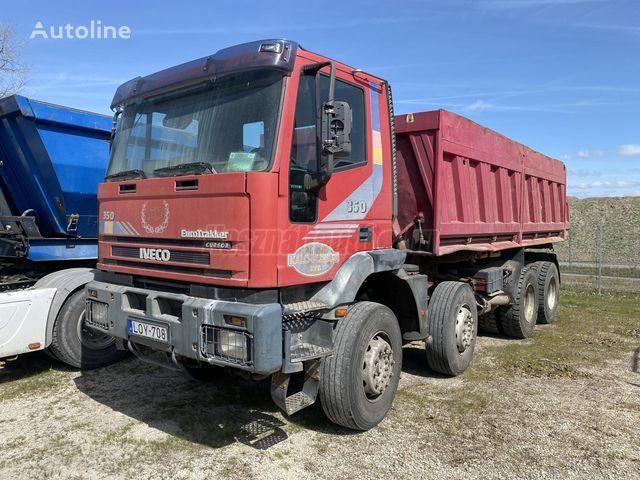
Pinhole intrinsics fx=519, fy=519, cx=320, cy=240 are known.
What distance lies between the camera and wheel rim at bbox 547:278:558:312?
959 cm

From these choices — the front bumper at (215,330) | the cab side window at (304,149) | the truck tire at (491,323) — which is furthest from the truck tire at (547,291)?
the front bumper at (215,330)

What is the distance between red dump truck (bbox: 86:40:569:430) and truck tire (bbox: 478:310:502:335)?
Answer: 2920 millimetres

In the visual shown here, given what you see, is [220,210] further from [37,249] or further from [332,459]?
[37,249]

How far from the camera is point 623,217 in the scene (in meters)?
31.3

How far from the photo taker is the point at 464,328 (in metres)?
6.19

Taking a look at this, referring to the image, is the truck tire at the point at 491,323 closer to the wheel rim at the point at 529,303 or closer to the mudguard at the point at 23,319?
the wheel rim at the point at 529,303

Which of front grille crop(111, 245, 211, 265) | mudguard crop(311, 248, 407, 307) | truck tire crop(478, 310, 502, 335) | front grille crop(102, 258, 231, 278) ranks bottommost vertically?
truck tire crop(478, 310, 502, 335)

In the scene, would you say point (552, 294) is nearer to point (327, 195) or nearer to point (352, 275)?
point (352, 275)

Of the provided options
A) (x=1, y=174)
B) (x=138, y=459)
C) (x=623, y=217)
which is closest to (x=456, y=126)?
(x=138, y=459)

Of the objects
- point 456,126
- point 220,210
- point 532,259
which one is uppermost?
point 456,126

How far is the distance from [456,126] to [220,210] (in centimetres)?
340

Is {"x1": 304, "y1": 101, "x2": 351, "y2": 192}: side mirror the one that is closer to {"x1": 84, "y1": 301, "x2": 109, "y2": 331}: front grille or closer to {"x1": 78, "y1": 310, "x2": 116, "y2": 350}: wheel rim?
{"x1": 84, "y1": 301, "x2": 109, "y2": 331}: front grille

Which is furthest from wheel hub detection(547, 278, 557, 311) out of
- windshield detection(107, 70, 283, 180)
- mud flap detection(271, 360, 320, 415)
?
windshield detection(107, 70, 283, 180)

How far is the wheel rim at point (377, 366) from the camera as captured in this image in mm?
4438
